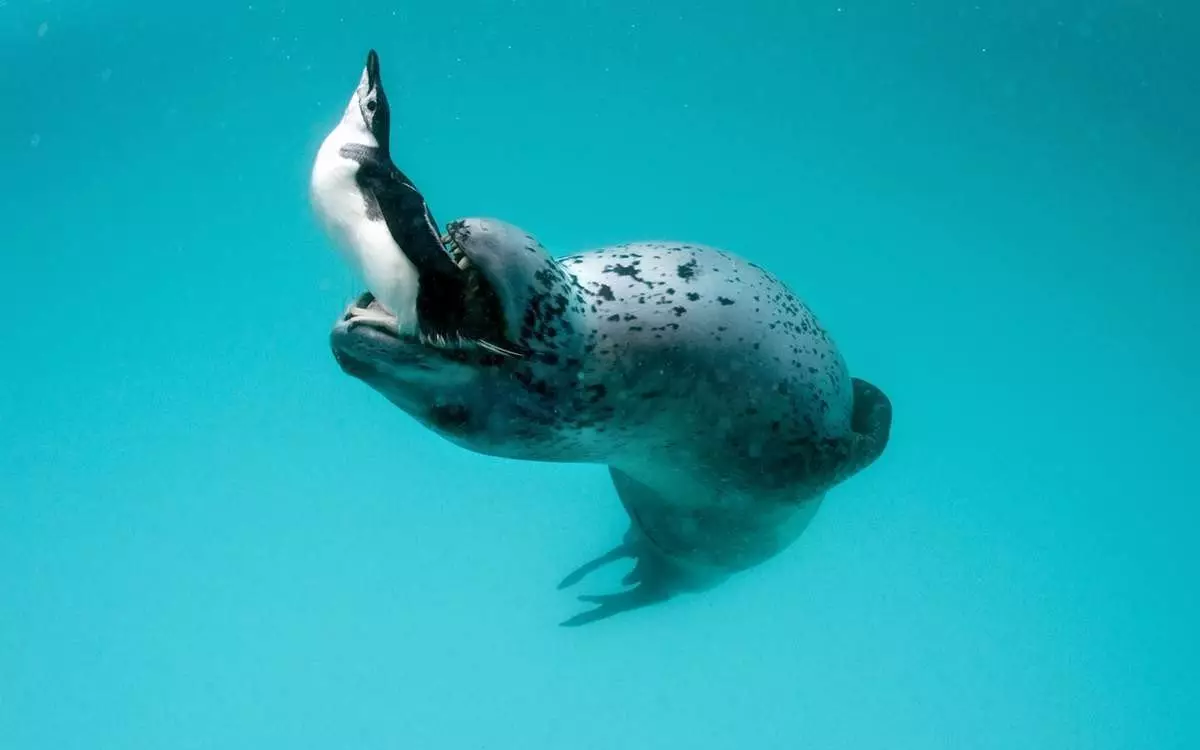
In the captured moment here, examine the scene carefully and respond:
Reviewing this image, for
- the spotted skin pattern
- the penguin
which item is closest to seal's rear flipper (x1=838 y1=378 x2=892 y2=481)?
the spotted skin pattern

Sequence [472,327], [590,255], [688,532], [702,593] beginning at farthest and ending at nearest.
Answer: [702,593]
[688,532]
[590,255]
[472,327]

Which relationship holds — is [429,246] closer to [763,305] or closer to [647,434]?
[647,434]

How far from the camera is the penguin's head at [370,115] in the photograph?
1720 mm

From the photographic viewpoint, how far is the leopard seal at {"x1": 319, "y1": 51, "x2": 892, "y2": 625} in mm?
1867

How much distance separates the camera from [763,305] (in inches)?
97.7

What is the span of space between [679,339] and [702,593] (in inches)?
86.4

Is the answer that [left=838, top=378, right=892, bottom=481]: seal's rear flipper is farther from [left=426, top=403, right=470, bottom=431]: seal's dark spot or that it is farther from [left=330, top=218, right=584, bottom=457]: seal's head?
[left=426, top=403, right=470, bottom=431]: seal's dark spot

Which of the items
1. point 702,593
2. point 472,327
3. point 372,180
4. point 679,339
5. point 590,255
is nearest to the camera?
point 372,180

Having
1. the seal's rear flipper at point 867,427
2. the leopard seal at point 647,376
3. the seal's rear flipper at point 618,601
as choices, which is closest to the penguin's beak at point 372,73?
the leopard seal at point 647,376

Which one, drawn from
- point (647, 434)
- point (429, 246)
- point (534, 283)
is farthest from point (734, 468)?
point (429, 246)

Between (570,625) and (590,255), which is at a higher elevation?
(590,255)

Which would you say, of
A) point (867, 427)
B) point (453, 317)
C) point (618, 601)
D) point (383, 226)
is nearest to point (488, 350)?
point (453, 317)

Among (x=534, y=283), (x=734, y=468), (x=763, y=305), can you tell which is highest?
(x=763, y=305)

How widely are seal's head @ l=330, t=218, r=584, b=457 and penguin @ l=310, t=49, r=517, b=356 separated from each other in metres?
0.03
